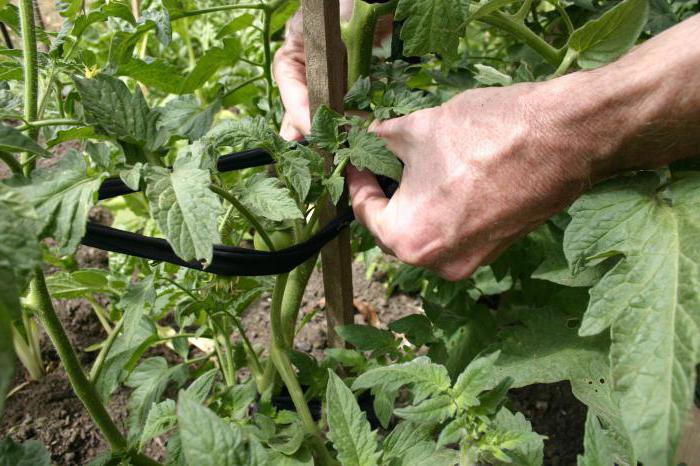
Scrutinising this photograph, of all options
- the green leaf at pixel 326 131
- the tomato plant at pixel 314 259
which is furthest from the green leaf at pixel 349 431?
the green leaf at pixel 326 131

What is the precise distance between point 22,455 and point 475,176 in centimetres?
75

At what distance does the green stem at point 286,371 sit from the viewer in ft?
3.66

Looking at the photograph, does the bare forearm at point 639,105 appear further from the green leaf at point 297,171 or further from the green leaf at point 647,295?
the green leaf at point 297,171

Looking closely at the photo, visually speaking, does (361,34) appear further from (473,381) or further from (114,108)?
(473,381)

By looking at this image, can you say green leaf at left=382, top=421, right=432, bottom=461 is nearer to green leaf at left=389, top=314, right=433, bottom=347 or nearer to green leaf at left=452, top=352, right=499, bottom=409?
green leaf at left=452, top=352, right=499, bottom=409

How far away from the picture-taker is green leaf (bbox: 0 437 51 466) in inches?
32.1

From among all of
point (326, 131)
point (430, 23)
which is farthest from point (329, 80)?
point (430, 23)

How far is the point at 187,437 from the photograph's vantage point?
0.75 metres

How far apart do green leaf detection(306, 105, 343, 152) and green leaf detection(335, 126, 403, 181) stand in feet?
0.08

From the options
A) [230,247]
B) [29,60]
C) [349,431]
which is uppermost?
[29,60]

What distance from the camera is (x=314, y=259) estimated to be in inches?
47.1

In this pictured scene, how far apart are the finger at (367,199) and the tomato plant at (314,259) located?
1.3 inches

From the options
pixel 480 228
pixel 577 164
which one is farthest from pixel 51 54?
pixel 577 164

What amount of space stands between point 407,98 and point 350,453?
571mm
